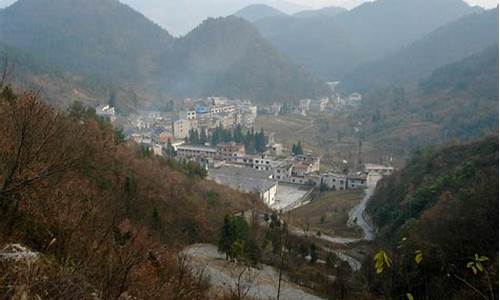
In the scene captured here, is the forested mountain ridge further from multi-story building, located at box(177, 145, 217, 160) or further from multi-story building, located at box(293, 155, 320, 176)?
multi-story building, located at box(293, 155, 320, 176)

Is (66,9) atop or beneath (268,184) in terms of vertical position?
atop

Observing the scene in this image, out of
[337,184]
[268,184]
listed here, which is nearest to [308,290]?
[268,184]

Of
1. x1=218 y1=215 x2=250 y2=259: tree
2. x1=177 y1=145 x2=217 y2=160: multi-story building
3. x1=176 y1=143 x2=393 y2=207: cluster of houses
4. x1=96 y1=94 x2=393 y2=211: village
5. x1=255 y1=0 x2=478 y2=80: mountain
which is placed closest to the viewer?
x1=218 y1=215 x2=250 y2=259: tree

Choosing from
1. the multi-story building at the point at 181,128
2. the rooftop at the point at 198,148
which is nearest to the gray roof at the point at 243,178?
the rooftop at the point at 198,148

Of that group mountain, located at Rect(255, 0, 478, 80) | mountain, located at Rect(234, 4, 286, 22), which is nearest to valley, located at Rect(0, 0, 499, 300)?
mountain, located at Rect(255, 0, 478, 80)

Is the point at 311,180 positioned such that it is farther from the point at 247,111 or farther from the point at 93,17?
the point at 93,17

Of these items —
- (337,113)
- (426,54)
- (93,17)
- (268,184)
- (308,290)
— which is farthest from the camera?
(426,54)
